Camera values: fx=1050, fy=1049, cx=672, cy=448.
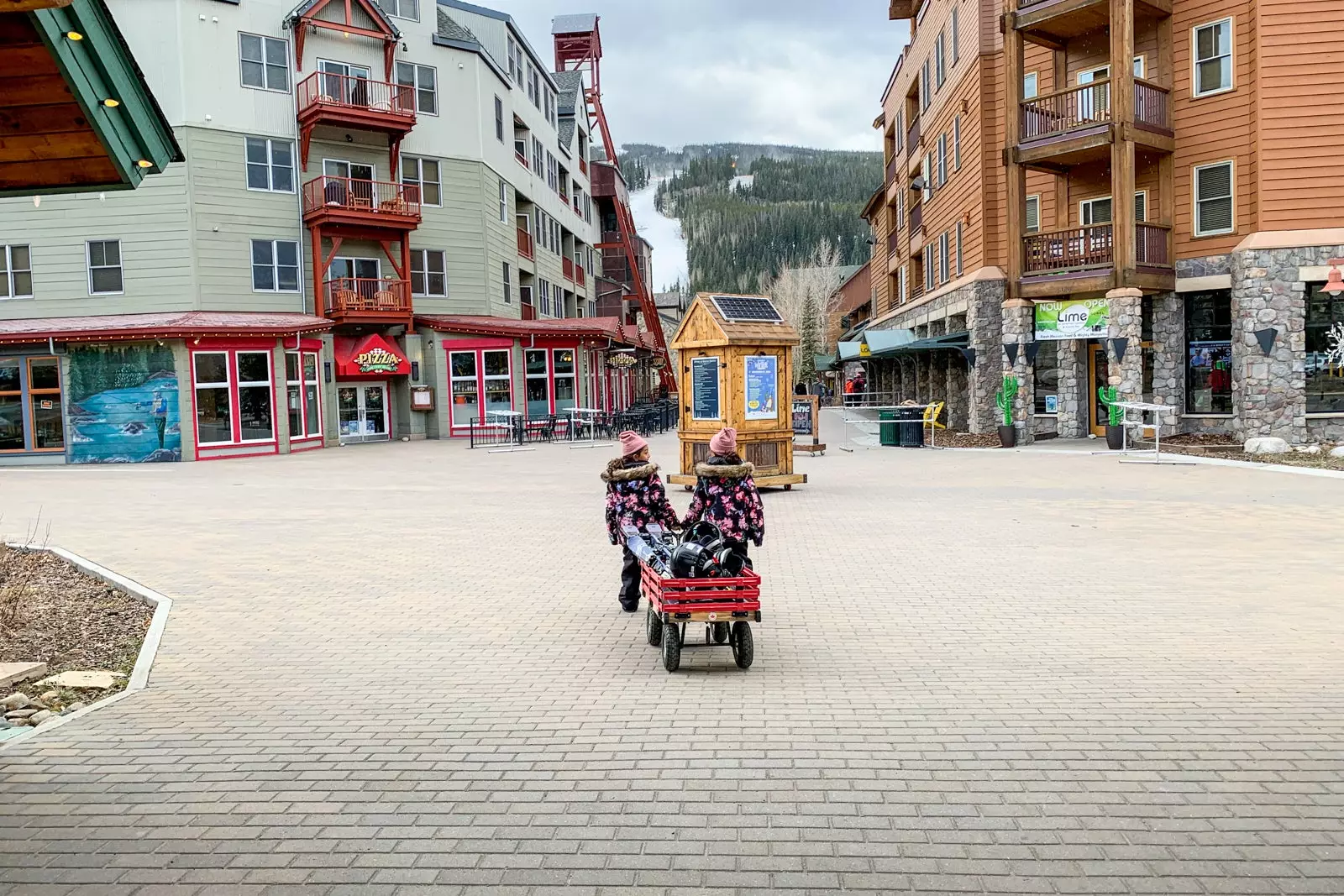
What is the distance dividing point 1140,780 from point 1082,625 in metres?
3.16

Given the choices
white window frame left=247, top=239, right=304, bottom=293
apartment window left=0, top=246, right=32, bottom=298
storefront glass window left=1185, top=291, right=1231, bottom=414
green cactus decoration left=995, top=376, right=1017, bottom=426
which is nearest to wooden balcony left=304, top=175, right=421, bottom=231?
white window frame left=247, top=239, right=304, bottom=293

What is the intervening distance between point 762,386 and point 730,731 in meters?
11.6

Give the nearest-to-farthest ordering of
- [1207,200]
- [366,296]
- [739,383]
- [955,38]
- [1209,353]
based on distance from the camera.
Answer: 1. [739,383]
2. [1207,200]
3. [1209,353]
4. [955,38]
5. [366,296]

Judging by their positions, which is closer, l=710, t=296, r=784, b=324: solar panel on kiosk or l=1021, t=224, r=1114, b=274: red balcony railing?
l=710, t=296, r=784, b=324: solar panel on kiosk

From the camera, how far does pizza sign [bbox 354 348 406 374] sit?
1373 inches

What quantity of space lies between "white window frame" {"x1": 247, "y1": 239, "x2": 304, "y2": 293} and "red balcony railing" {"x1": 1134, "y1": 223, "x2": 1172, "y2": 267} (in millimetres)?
25039

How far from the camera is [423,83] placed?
122ft

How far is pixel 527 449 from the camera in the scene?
30438mm

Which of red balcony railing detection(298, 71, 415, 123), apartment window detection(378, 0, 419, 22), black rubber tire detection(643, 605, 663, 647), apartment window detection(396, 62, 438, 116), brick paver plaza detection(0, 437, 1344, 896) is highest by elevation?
apartment window detection(378, 0, 419, 22)

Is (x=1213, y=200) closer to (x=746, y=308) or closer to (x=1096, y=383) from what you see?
(x=1096, y=383)


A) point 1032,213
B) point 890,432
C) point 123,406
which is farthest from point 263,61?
point 1032,213

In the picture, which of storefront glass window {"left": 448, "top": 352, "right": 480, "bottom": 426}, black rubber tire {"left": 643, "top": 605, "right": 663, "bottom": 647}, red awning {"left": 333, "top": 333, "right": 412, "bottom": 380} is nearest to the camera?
black rubber tire {"left": 643, "top": 605, "right": 663, "bottom": 647}

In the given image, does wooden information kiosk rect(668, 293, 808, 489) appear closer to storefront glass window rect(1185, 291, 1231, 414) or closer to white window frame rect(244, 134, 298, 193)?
storefront glass window rect(1185, 291, 1231, 414)

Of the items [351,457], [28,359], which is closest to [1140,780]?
[351,457]
